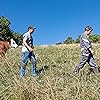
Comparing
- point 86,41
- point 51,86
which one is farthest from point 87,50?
point 51,86

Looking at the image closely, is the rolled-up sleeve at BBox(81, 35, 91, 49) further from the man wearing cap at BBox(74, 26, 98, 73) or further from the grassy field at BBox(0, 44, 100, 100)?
the grassy field at BBox(0, 44, 100, 100)

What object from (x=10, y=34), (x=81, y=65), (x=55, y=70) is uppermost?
(x=10, y=34)

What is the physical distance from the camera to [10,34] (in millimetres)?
97750

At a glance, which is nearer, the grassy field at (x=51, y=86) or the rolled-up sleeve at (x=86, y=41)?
the grassy field at (x=51, y=86)

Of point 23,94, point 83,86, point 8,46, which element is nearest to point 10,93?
point 23,94

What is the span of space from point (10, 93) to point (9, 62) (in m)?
0.66

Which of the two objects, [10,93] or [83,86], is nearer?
[83,86]

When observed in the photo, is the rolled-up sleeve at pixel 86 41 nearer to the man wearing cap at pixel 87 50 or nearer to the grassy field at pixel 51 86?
the man wearing cap at pixel 87 50

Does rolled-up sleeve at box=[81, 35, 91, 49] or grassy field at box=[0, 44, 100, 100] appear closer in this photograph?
grassy field at box=[0, 44, 100, 100]

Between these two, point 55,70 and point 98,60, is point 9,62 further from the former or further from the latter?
point 98,60

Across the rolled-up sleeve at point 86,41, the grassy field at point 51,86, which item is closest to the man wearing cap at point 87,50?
the rolled-up sleeve at point 86,41

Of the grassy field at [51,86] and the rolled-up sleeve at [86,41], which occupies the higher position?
the rolled-up sleeve at [86,41]

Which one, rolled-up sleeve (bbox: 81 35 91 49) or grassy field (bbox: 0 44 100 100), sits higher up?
rolled-up sleeve (bbox: 81 35 91 49)

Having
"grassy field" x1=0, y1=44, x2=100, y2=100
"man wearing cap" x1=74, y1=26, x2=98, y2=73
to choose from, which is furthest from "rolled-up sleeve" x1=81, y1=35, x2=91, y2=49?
"grassy field" x1=0, y1=44, x2=100, y2=100
